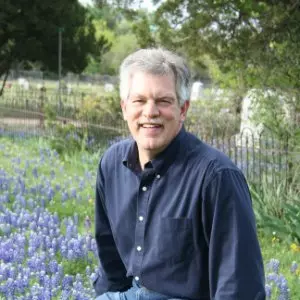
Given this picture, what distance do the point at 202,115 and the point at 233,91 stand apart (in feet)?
2.96

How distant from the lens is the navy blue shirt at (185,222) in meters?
2.50

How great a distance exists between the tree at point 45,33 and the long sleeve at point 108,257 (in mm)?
19391

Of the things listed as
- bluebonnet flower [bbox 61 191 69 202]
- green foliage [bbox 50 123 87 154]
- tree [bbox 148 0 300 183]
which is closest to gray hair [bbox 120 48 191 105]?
bluebonnet flower [bbox 61 191 69 202]

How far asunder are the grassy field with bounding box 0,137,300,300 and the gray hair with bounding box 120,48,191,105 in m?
1.96

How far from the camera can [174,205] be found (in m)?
2.65

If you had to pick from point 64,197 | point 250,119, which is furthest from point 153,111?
point 250,119

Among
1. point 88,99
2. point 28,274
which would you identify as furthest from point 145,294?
point 88,99

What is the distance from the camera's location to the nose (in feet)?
8.71

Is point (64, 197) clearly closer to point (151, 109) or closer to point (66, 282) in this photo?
point (66, 282)

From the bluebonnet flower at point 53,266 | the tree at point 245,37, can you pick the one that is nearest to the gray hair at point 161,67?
the bluebonnet flower at point 53,266

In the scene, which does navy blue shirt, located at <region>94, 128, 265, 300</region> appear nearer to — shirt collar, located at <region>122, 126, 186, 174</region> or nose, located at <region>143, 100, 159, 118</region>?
shirt collar, located at <region>122, 126, 186, 174</region>

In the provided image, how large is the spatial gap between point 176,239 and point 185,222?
8 centimetres

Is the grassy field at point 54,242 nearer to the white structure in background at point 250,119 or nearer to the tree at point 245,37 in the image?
the white structure in background at point 250,119

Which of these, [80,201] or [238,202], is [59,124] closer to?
[80,201]
